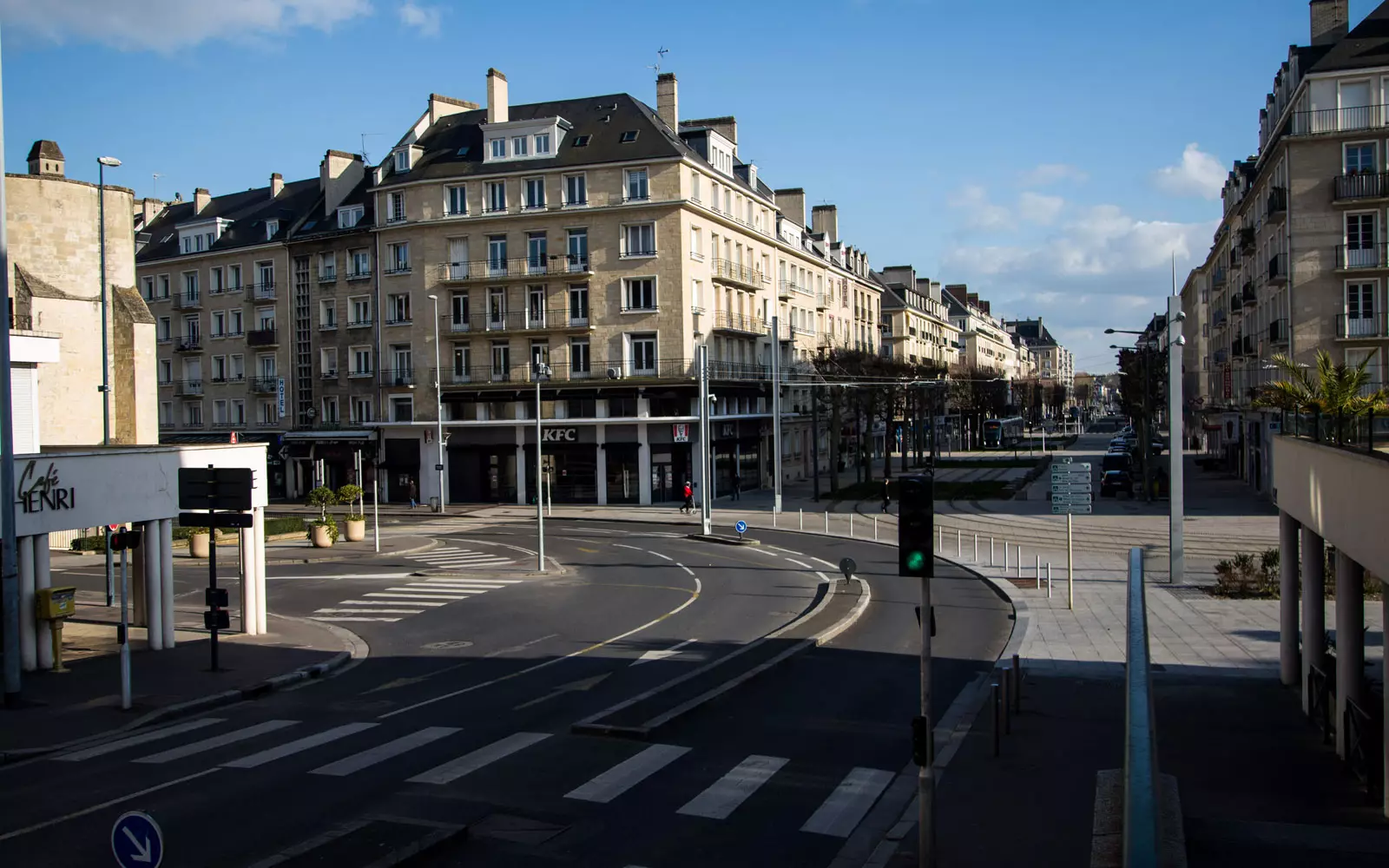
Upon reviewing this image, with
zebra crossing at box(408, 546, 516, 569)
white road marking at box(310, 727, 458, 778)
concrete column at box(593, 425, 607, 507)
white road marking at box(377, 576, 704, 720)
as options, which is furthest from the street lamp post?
white road marking at box(310, 727, 458, 778)

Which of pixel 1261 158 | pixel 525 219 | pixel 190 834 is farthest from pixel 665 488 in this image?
pixel 190 834

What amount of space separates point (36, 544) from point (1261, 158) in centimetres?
6006

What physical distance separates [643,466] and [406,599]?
94.0 feet

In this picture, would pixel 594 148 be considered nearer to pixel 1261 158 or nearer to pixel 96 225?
pixel 96 225

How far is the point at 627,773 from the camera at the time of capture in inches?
484

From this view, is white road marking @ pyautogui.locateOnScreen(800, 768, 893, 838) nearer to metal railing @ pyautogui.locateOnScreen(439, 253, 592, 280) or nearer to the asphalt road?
the asphalt road

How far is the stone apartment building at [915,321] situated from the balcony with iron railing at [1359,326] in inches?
1693

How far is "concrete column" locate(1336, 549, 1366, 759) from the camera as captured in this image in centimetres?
1207

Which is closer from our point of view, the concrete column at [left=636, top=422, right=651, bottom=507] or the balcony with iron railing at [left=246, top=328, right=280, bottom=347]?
the concrete column at [left=636, top=422, right=651, bottom=507]

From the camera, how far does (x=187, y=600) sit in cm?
2803

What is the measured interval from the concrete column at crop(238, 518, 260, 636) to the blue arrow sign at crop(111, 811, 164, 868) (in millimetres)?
15990

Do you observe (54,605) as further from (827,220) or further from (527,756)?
(827,220)

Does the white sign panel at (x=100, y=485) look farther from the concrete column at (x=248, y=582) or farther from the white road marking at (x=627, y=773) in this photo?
the white road marking at (x=627, y=773)

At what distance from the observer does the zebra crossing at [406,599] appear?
25.6 meters
